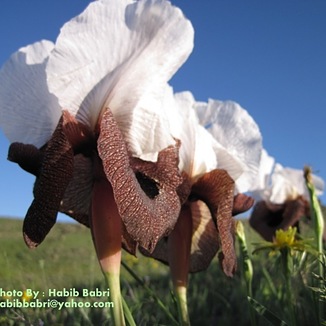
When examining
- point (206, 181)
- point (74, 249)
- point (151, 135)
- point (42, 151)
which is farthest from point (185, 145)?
point (74, 249)

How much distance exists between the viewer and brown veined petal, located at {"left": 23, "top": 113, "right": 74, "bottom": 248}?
0.96 meters

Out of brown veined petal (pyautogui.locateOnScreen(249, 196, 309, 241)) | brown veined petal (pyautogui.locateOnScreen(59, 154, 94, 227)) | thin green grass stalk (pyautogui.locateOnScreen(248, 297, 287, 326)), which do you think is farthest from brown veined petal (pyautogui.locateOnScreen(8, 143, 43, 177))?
brown veined petal (pyautogui.locateOnScreen(249, 196, 309, 241))

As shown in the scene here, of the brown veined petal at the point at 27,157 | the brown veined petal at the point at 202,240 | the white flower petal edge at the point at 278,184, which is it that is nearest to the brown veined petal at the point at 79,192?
the brown veined petal at the point at 27,157

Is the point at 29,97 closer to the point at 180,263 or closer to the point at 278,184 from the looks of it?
the point at 180,263

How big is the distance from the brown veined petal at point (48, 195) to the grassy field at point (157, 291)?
33cm

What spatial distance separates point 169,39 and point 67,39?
0.64 feet

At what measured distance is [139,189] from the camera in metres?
0.96

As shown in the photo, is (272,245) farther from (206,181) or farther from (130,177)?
(130,177)

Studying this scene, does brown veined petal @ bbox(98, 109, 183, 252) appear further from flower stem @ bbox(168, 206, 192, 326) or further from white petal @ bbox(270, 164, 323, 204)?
white petal @ bbox(270, 164, 323, 204)

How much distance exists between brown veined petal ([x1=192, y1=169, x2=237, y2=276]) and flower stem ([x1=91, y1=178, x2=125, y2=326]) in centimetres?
30

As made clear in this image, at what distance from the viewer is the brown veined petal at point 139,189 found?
35.9 inches

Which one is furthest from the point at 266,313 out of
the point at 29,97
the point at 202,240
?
the point at 29,97

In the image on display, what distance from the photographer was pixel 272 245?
1.32 m

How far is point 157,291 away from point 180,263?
205 cm
